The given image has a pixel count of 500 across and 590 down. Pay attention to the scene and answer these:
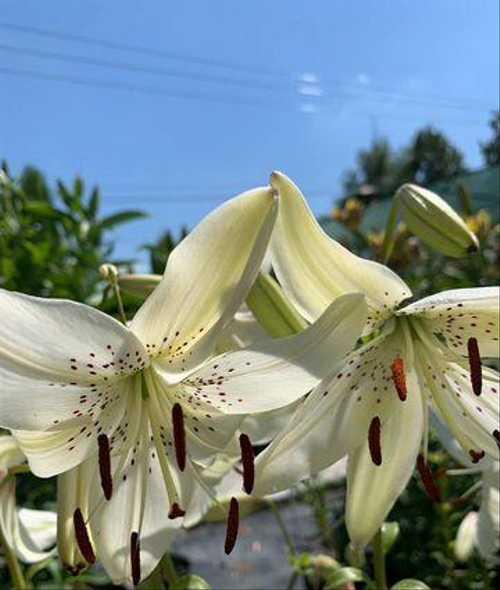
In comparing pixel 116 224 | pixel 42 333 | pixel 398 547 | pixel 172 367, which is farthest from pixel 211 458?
pixel 398 547

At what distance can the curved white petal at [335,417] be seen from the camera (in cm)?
52

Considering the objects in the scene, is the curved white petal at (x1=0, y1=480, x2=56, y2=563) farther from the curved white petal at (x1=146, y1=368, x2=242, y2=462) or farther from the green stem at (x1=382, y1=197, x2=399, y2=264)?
the green stem at (x1=382, y1=197, x2=399, y2=264)

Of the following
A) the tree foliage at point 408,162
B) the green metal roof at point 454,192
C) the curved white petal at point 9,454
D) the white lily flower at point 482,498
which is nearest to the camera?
the curved white petal at point 9,454

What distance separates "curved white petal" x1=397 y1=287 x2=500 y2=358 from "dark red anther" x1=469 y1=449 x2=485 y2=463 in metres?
0.08

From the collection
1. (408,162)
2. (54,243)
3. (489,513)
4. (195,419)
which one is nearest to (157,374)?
(195,419)

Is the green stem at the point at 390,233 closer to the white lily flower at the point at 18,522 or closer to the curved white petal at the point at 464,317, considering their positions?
Result: the curved white petal at the point at 464,317

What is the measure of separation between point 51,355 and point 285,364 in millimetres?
144

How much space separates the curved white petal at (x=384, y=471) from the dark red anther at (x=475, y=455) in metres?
0.05

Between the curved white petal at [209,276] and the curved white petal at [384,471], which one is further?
the curved white petal at [384,471]

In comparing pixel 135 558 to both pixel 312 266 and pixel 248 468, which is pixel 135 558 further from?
pixel 312 266

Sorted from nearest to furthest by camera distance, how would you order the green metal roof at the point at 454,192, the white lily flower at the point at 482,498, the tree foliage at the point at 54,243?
the white lily flower at the point at 482,498 → the tree foliage at the point at 54,243 → the green metal roof at the point at 454,192

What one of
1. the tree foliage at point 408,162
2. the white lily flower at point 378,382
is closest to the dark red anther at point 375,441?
the white lily flower at point 378,382

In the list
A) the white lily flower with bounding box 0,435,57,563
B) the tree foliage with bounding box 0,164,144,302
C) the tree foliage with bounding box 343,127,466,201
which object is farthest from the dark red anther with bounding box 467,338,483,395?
the tree foliage with bounding box 343,127,466,201

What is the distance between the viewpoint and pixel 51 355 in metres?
0.46
